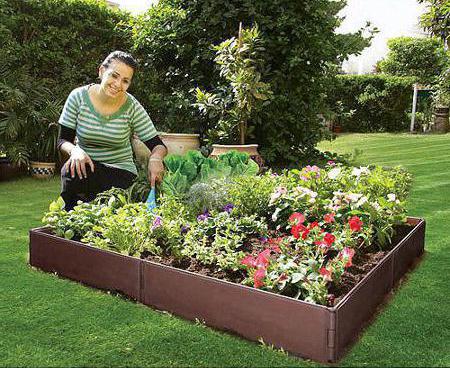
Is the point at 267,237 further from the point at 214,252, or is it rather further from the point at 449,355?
the point at 449,355

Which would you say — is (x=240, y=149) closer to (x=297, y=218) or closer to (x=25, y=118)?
(x=25, y=118)

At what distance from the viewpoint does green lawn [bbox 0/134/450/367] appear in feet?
7.26

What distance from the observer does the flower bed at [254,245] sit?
2.36 metres

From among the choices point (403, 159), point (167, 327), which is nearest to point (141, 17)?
point (403, 159)

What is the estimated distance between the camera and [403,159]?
9.41m

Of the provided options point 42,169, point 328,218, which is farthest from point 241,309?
point 42,169

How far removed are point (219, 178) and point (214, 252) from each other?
1.22 m

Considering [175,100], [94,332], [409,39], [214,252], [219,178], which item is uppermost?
[409,39]

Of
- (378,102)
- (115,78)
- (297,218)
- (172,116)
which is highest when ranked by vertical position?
(378,102)

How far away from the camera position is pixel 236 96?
Result: 279 inches

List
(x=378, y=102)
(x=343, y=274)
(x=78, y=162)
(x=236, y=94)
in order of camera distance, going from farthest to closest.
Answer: (x=378, y=102) < (x=236, y=94) < (x=78, y=162) < (x=343, y=274)

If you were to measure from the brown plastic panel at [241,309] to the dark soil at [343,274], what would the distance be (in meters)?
0.20

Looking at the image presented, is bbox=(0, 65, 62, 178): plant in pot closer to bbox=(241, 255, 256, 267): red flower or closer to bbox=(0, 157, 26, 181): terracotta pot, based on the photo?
bbox=(0, 157, 26, 181): terracotta pot

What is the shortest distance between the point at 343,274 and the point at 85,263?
59.3 inches
